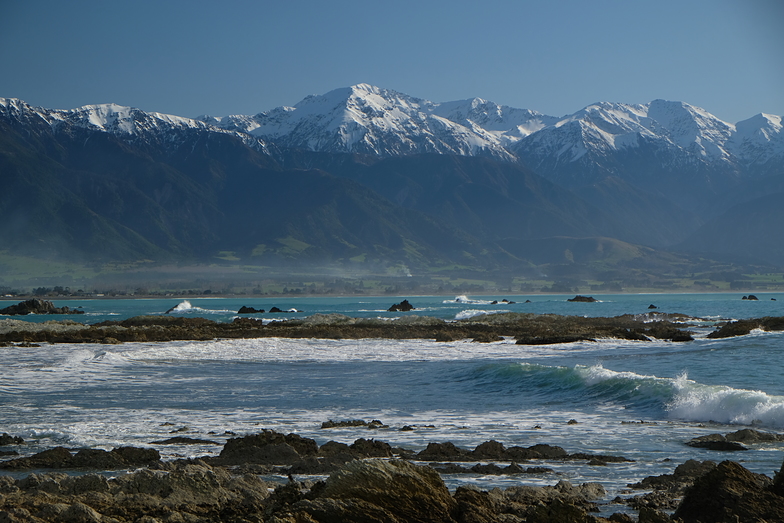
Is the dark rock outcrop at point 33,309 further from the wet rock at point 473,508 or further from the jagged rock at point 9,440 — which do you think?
the wet rock at point 473,508

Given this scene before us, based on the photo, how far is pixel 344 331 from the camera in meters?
58.8

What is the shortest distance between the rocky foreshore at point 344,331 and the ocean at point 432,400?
35.8 feet

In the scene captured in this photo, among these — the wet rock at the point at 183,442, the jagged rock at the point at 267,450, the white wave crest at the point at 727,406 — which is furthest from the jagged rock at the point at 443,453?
the white wave crest at the point at 727,406

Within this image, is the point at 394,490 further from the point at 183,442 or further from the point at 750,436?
the point at 750,436

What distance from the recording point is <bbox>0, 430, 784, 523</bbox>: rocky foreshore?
8.23 meters

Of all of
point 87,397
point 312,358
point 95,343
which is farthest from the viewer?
point 95,343

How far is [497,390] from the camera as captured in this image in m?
26.7

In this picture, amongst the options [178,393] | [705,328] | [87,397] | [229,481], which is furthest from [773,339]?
[229,481]

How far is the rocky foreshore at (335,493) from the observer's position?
8227 millimetres

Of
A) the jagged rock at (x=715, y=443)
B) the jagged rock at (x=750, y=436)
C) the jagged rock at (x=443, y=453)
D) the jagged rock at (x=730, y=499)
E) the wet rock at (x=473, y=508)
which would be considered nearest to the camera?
the wet rock at (x=473, y=508)

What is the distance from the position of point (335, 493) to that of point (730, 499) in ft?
15.3

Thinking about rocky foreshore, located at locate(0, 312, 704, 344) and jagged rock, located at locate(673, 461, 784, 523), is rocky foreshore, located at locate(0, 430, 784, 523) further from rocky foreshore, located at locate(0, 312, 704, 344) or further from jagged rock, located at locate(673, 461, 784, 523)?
rocky foreshore, located at locate(0, 312, 704, 344)

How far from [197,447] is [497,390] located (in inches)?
527

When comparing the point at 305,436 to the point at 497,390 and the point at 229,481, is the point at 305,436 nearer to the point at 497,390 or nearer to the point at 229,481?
the point at 229,481
